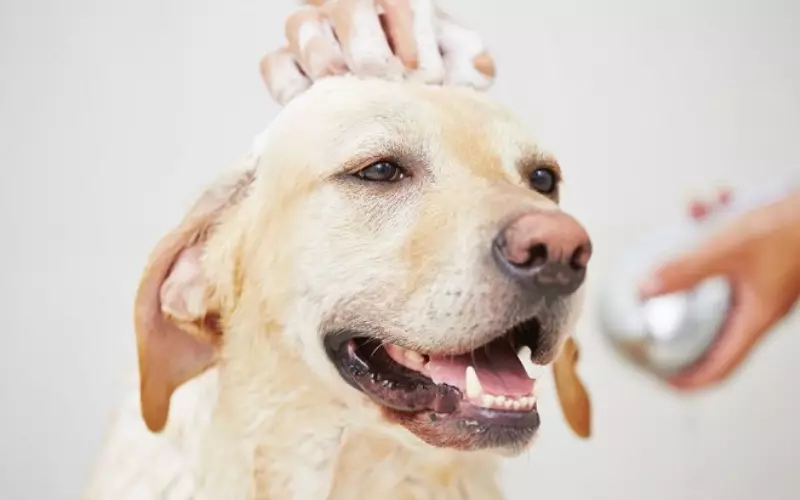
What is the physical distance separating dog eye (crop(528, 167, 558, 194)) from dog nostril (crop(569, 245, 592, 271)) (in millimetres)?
261

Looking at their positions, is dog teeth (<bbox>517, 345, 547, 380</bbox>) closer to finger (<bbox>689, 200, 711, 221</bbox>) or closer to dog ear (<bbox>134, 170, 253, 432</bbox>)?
finger (<bbox>689, 200, 711, 221</bbox>)

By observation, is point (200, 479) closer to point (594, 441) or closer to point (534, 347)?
point (534, 347)

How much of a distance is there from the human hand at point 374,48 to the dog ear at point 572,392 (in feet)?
1.48

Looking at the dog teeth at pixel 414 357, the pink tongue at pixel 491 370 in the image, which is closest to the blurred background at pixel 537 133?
the pink tongue at pixel 491 370

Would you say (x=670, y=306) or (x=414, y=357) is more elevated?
(x=670, y=306)

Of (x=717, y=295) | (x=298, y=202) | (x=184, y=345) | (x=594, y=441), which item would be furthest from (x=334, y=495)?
(x=717, y=295)

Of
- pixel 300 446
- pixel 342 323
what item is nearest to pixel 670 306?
pixel 342 323

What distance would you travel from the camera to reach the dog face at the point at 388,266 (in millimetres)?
973

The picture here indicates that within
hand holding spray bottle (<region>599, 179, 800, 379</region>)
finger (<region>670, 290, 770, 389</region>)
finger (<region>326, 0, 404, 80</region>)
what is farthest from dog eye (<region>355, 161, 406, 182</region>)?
finger (<region>670, 290, 770, 389</region>)

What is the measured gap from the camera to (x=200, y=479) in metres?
1.15

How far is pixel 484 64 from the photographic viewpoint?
1.34 metres

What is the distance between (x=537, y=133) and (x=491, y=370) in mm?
497

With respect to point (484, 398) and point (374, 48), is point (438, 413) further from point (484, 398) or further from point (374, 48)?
point (374, 48)

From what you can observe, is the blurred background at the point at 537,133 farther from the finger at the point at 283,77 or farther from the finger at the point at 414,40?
the finger at the point at 414,40
